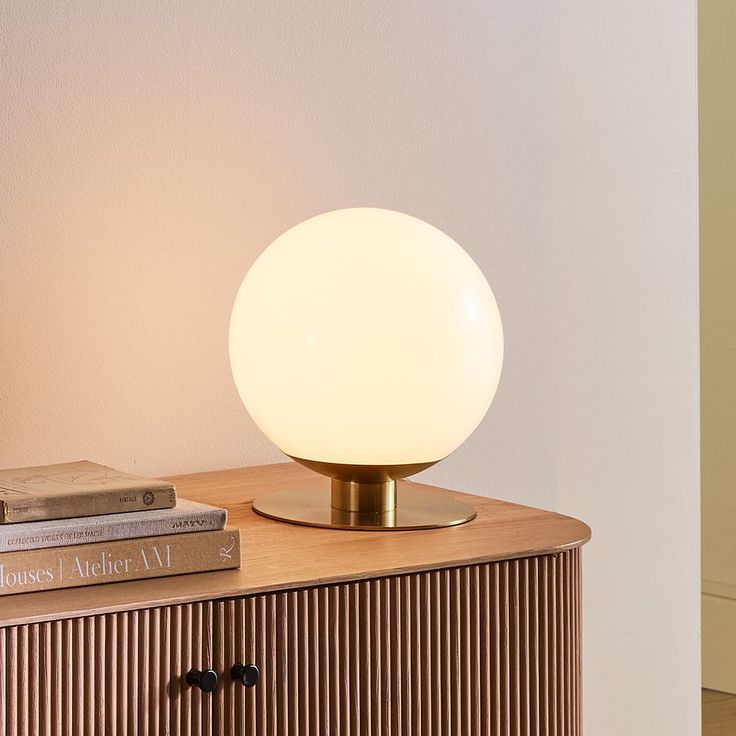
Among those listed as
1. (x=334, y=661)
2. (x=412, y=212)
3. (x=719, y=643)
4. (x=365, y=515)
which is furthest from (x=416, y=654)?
(x=719, y=643)

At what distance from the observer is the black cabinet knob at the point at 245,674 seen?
904 millimetres

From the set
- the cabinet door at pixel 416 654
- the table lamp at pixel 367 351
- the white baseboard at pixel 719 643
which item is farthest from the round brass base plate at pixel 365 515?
the white baseboard at pixel 719 643

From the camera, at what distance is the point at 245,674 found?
35.6 inches

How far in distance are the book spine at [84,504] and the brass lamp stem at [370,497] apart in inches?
9.1

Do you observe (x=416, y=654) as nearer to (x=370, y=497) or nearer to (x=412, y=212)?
(x=370, y=497)

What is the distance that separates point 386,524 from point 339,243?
0.26m

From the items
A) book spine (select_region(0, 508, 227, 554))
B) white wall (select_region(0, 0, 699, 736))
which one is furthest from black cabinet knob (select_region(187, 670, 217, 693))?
white wall (select_region(0, 0, 699, 736))

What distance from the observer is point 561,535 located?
1.07 m

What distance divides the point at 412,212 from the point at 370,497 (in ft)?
1.78

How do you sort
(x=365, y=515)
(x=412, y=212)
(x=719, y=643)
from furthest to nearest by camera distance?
(x=719, y=643), (x=412, y=212), (x=365, y=515)

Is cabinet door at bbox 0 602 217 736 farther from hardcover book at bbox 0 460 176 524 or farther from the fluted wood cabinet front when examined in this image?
hardcover book at bbox 0 460 176 524

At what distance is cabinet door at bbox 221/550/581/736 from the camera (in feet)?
3.02

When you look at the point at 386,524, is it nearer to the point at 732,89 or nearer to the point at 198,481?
the point at 198,481

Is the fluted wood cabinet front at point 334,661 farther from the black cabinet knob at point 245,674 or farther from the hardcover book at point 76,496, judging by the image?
the hardcover book at point 76,496
